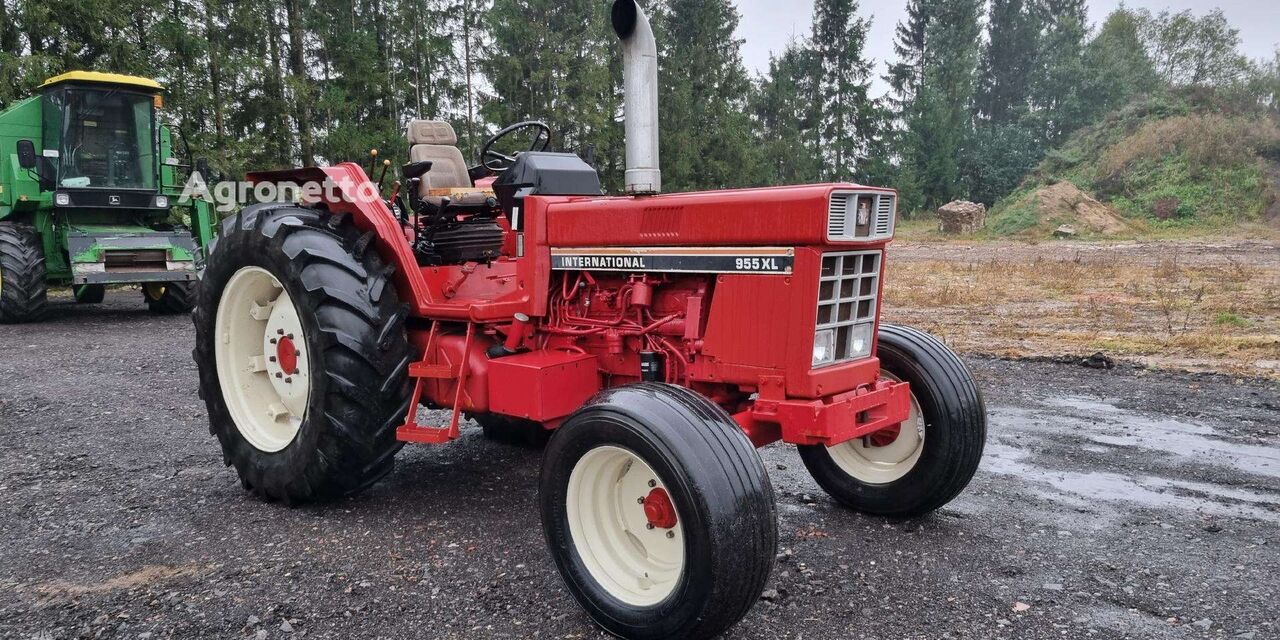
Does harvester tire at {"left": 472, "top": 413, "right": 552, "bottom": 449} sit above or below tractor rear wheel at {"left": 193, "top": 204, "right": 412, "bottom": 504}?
below

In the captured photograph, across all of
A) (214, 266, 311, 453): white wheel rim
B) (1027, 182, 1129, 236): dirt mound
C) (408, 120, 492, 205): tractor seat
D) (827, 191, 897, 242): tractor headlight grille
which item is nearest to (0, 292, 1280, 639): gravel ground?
(214, 266, 311, 453): white wheel rim

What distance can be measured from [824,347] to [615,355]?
90 cm

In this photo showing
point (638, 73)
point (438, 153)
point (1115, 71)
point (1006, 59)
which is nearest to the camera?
point (638, 73)

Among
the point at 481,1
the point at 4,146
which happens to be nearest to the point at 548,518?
the point at 4,146

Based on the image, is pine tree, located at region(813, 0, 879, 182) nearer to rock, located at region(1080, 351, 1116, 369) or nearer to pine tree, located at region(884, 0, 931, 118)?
pine tree, located at region(884, 0, 931, 118)

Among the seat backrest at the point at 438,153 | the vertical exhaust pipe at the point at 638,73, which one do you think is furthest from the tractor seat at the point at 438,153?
the vertical exhaust pipe at the point at 638,73

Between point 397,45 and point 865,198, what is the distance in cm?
2218

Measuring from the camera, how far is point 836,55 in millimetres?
43469

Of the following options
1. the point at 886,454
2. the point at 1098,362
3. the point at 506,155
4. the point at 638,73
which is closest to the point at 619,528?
the point at 886,454

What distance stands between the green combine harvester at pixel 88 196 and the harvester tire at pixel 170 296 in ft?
0.05

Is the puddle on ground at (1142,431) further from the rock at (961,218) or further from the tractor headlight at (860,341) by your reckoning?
the rock at (961,218)

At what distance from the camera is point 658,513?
2846 millimetres

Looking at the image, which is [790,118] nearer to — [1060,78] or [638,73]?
[1060,78]

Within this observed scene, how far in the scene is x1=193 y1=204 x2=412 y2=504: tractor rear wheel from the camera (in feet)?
12.5
